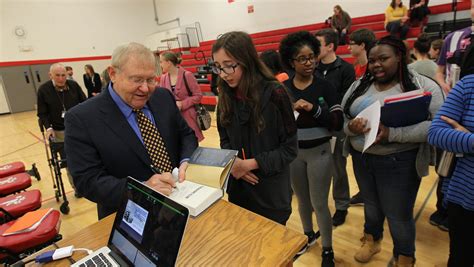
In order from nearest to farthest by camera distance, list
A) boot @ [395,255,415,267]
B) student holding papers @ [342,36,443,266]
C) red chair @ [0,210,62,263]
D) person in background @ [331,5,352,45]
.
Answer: student holding papers @ [342,36,443,266] < boot @ [395,255,415,267] < red chair @ [0,210,62,263] < person in background @ [331,5,352,45]

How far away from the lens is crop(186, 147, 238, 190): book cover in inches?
49.1

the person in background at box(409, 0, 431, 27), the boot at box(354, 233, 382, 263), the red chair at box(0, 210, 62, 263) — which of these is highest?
the person in background at box(409, 0, 431, 27)

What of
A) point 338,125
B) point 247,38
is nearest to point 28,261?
point 247,38

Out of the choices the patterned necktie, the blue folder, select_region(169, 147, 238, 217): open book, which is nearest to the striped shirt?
the blue folder

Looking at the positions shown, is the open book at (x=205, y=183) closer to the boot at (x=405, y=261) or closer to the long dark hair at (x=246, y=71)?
the long dark hair at (x=246, y=71)

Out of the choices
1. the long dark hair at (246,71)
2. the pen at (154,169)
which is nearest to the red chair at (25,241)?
the pen at (154,169)

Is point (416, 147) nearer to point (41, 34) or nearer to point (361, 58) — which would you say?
point (361, 58)

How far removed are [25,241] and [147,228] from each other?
1.60 meters

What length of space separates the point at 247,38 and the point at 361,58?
164 centimetres

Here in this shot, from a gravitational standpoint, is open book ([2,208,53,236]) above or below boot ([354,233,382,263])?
above

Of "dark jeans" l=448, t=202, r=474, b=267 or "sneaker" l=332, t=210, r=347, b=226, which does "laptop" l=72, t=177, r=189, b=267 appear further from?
"sneaker" l=332, t=210, r=347, b=226

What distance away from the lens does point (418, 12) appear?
252 inches

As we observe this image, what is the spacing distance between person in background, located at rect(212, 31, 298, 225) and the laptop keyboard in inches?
26.6

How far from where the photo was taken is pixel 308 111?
1.76m
